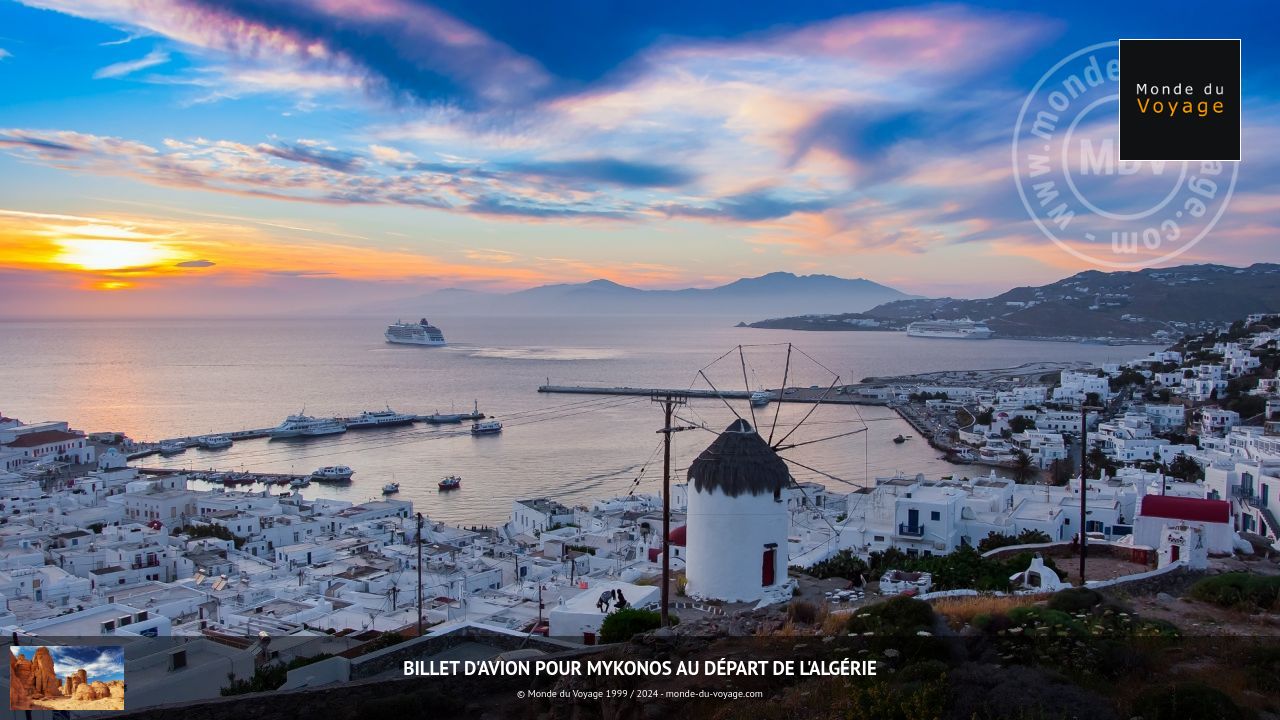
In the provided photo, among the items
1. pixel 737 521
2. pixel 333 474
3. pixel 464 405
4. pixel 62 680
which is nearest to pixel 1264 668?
pixel 737 521

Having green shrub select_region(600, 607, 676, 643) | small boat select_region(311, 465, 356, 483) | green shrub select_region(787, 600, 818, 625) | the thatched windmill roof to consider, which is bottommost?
small boat select_region(311, 465, 356, 483)

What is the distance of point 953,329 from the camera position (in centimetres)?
15150

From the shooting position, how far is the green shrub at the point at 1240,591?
22.3 ft

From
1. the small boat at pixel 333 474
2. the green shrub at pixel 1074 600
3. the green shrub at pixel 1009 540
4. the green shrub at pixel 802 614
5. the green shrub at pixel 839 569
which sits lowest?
the small boat at pixel 333 474

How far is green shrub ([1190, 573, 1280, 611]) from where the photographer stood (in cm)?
679

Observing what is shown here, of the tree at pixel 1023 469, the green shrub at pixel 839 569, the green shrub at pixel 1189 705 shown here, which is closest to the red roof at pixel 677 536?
the green shrub at pixel 839 569

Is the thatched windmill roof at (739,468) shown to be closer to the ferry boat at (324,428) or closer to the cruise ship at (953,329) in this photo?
the ferry boat at (324,428)

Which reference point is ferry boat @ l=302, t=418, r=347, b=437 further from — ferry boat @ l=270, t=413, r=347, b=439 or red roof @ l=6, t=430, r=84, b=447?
red roof @ l=6, t=430, r=84, b=447

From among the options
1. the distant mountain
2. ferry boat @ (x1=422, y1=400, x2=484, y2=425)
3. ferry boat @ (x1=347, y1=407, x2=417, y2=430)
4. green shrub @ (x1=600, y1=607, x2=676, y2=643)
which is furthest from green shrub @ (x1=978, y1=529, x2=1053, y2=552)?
the distant mountain

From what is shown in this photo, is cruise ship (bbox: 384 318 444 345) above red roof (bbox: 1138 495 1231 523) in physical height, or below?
above

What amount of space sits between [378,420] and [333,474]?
47.3 ft

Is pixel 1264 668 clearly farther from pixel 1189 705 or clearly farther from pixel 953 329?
pixel 953 329

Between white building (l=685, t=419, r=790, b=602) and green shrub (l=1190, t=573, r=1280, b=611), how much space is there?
3.81 m

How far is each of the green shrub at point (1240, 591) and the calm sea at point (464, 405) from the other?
845 centimetres
